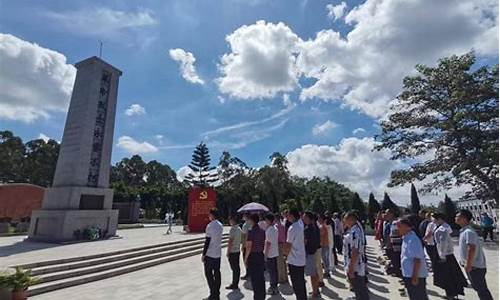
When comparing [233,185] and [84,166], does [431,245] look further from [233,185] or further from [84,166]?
[233,185]

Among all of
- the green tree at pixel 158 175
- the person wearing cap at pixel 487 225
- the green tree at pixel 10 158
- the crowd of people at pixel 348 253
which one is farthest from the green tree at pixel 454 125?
the green tree at pixel 158 175

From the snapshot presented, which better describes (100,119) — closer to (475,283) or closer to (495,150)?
(475,283)

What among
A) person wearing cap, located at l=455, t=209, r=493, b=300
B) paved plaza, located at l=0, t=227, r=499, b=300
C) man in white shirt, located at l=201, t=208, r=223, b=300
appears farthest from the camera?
paved plaza, located at l=0, t=227, r=499, b=300

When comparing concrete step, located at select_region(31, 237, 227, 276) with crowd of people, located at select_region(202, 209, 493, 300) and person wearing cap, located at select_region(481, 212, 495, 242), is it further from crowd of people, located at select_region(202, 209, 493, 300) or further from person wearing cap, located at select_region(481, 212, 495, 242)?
person wearing cap, located at select_region(481, 212, 495, 242)

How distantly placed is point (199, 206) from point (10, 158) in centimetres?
3359

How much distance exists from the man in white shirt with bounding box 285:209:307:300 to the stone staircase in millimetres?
4793

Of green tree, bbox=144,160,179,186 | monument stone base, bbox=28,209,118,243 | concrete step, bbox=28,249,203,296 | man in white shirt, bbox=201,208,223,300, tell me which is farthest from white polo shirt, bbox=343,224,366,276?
green tree, bbox=144,160,179,186

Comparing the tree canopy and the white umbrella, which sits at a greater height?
the tree canopy

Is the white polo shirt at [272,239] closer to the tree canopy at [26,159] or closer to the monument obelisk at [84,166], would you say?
the monument obelisk at [84,166]

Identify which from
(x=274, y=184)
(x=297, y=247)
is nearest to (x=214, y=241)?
(x=297, y=247)

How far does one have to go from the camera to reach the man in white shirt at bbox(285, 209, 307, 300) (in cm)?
466

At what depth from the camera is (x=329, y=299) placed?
18.0ft

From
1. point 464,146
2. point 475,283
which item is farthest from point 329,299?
point 464,146

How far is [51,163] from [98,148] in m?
33.1
